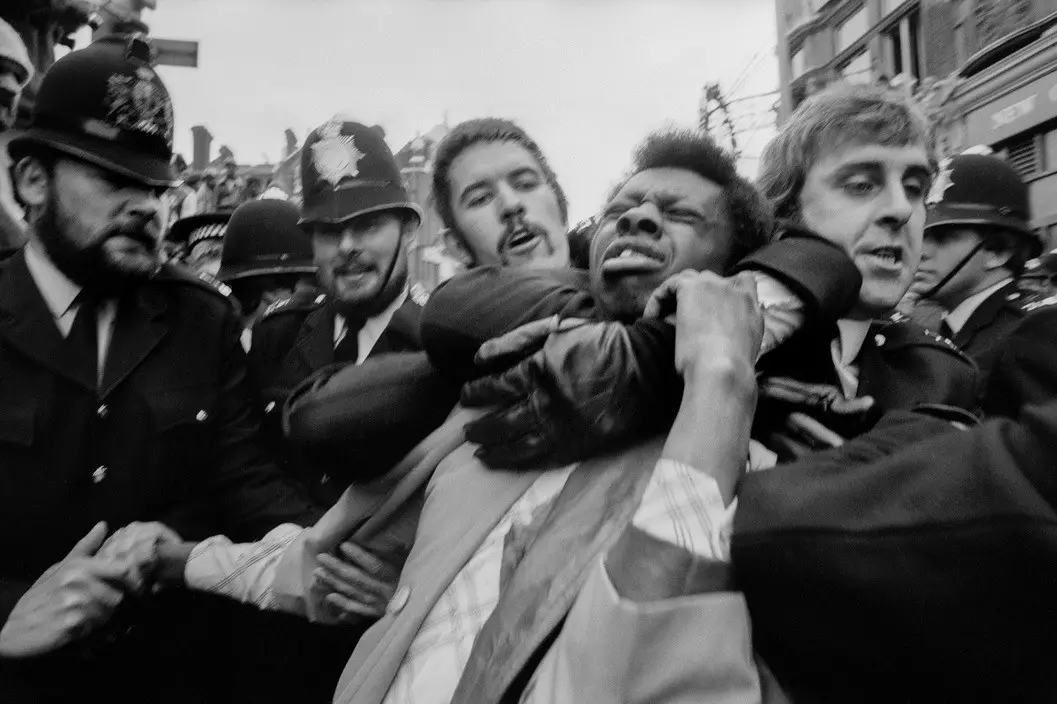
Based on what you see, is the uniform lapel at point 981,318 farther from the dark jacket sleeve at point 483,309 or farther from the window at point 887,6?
the window at point 887,6

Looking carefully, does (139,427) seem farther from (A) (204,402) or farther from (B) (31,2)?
(B) (31,2)

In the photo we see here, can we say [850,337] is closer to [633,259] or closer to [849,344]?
[849,344]

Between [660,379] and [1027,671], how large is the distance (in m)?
0.58

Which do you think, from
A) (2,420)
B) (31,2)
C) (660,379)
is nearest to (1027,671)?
(660,379)

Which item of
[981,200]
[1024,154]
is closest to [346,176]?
[981,200]

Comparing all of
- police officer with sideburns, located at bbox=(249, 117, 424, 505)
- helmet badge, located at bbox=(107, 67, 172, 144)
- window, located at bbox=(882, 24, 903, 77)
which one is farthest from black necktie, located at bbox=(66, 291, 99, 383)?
window, located at bbox=(882, 24, 903, 77)

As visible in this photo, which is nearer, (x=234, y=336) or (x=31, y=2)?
(x=234, y=336)

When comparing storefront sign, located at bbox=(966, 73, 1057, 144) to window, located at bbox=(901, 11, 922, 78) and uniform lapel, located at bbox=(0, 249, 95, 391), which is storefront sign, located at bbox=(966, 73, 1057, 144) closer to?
window, located at bbox=(901, 11, 922, 78)

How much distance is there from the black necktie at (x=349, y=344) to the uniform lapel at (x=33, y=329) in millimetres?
923

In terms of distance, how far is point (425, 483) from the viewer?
1554mm

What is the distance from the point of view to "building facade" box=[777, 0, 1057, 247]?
7.35m

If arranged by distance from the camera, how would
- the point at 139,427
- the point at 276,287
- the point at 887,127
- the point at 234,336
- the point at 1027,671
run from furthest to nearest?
the point at 276,287 → the point at 234,336 → the point at 139,427 → the point at 887,127 → the point at 1027,671

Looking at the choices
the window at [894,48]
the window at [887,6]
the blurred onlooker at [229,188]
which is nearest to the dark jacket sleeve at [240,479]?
the blurred onlooker at [229,188]

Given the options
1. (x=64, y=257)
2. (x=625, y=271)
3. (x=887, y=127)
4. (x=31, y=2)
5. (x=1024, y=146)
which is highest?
(x=31, y=2)
